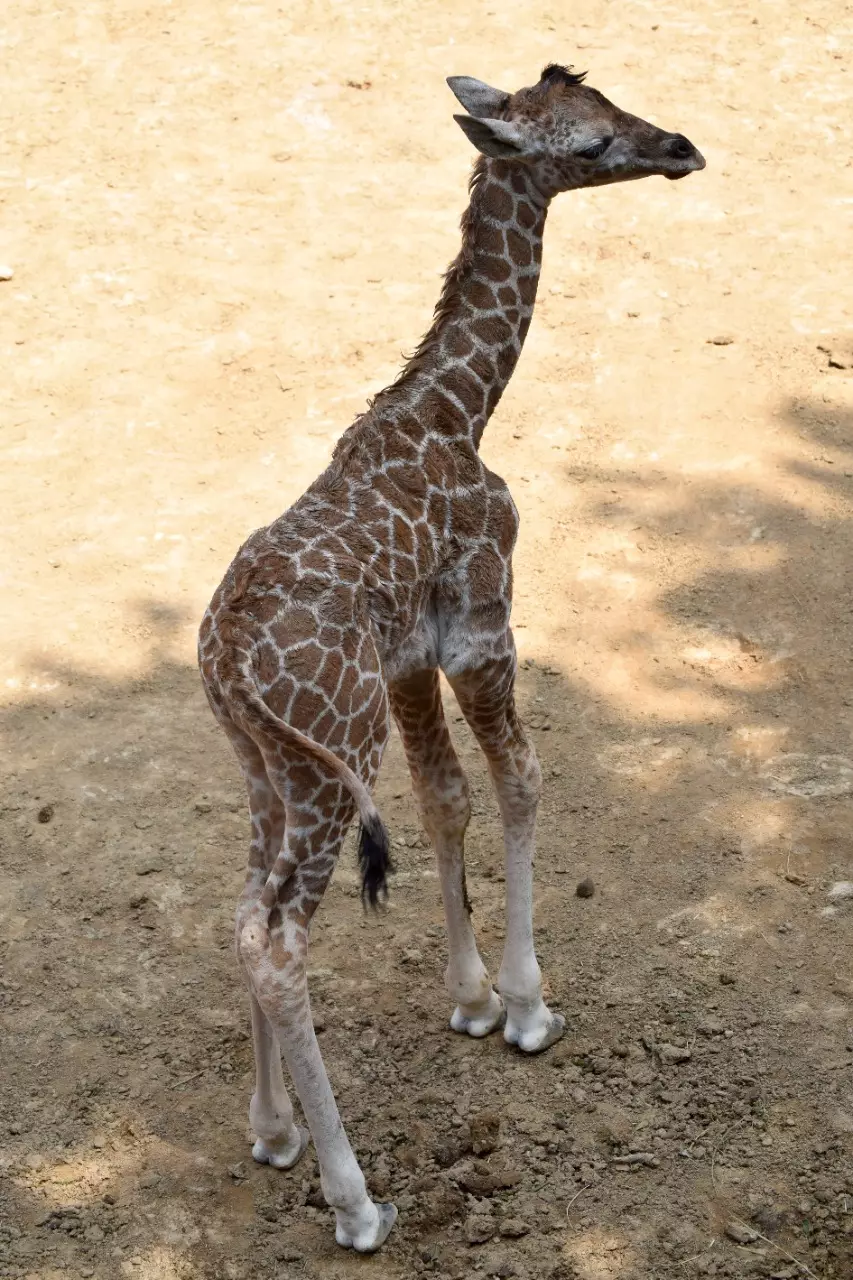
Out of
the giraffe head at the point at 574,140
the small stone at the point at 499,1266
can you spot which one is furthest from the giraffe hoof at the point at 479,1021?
the giraffe head at the point at 574,140

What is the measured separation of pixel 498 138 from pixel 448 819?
2.73 m

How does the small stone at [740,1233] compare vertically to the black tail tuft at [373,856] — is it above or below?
below

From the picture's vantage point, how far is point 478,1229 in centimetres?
530

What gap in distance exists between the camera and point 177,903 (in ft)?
23.1

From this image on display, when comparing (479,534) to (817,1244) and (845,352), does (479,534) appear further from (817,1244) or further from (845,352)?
(845,352)

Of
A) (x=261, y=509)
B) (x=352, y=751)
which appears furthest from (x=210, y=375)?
(x=352, y=751)

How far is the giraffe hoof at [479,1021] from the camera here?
6266 mm

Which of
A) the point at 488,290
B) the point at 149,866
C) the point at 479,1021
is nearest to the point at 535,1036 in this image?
the point at 479,1021

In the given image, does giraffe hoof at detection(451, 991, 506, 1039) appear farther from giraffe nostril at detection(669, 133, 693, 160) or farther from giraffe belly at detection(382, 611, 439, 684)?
giraffe nostril at detection(669, 133, 693, 160)

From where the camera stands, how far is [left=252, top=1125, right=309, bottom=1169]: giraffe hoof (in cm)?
558

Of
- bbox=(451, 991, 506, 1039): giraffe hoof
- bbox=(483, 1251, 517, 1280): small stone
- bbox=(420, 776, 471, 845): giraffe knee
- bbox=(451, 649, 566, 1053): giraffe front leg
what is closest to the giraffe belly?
bbox=(451, 649, 566, 1053): giraffe front leg

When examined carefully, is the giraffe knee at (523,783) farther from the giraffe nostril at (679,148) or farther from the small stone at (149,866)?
the giraffe nostril at (679,148)

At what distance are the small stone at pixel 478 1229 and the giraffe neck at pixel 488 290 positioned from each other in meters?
2.95

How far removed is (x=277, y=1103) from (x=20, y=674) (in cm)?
391
